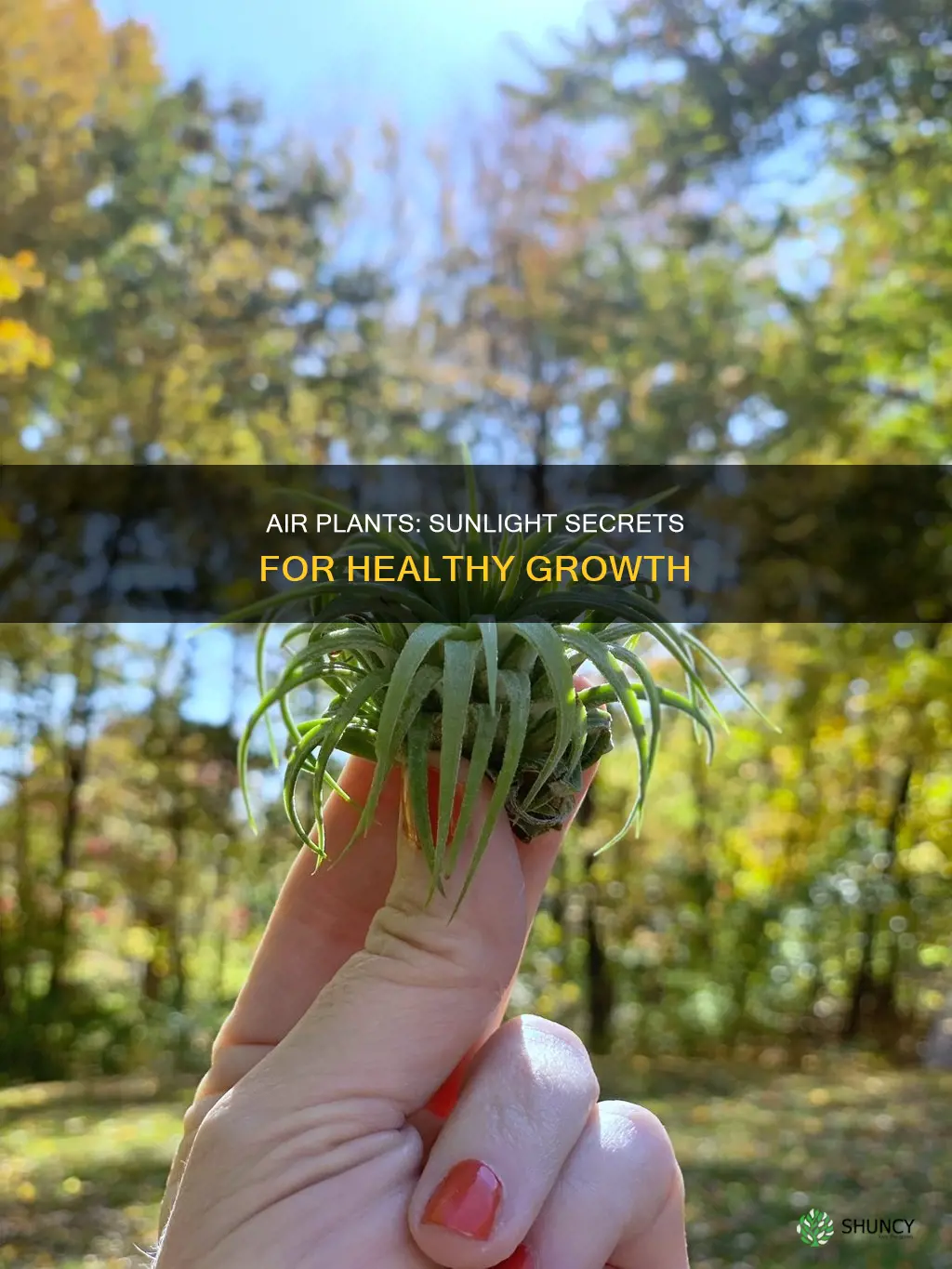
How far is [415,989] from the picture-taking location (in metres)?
0.42

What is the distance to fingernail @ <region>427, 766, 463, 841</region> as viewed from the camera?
0.44 metres

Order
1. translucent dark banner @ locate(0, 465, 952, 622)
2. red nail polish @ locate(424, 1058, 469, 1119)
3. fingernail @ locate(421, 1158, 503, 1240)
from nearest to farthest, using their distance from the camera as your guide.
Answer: fingernail @ locate(421, 1158, 503, 1240)
red nail polish @ locate(424, 1058, 469, 1119)
translucent dark banner @ locate(0, 465, 952, 622)

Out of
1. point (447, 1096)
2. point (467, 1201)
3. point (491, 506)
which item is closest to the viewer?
point (467, 1201)

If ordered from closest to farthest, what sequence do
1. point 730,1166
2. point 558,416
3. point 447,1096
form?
1. point 447,1096
2. point 730,1166
3. point 558,416

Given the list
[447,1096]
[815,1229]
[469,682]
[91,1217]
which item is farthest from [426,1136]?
[91,1217]

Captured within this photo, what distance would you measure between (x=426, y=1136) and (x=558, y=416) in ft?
10.9

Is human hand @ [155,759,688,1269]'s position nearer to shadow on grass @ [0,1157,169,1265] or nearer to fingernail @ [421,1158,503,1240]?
fingernail @ [421,1158,503,1240]

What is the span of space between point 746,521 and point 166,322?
6.38 feet

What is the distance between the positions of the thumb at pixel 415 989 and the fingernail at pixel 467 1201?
1.3 inches

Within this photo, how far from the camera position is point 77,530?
10.6 feet

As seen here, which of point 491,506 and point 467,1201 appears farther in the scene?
point 491,506

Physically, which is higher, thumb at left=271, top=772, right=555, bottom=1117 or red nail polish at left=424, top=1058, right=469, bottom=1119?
thumb at left=271, top=772, right=555, bottom=1117

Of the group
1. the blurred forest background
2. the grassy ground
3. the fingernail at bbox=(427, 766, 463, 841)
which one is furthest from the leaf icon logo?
the fingernail at bbox=(427, 766, 463, 841)

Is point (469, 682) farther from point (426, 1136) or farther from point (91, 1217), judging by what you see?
point (91, 1217)
